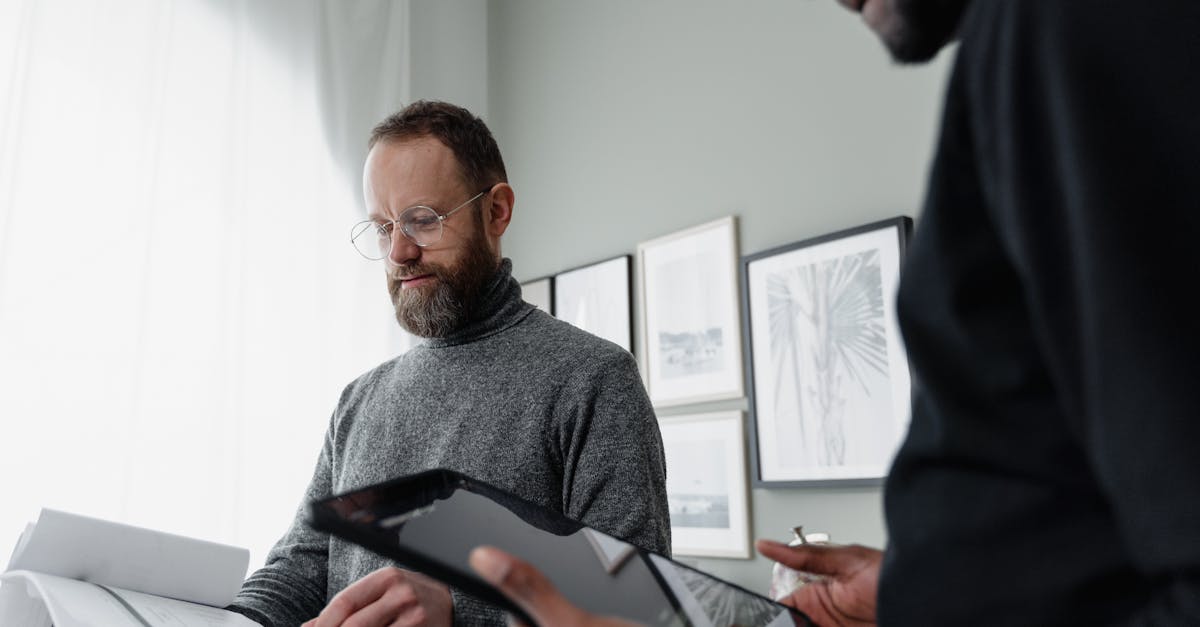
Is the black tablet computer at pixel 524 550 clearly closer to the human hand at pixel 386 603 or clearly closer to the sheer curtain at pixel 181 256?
the human hand at pixel 386 603

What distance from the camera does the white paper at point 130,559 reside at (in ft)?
3.08

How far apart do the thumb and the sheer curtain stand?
5.09ft

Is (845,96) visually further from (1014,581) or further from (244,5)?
(1014,581)

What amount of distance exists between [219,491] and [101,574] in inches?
41.0

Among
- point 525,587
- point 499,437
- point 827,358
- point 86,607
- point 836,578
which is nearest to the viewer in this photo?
point 525,587

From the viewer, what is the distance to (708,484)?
6.75 ft

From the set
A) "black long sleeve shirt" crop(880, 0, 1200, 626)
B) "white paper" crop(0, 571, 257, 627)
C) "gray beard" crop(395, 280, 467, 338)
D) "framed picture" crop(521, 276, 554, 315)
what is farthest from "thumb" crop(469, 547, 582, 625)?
"framed picture" crop(521, 276, 554, 315)

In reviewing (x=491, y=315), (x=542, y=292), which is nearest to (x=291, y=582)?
(x=491, y=315)

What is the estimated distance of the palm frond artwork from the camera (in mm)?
1802

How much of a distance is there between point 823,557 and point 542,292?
1.97 meters

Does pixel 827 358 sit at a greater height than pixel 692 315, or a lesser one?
lesser

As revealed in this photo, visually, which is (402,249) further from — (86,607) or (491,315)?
(86,607)

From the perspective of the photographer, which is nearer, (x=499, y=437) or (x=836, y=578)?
(x=836, y=578)

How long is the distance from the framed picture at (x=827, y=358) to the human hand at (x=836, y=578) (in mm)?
1101
